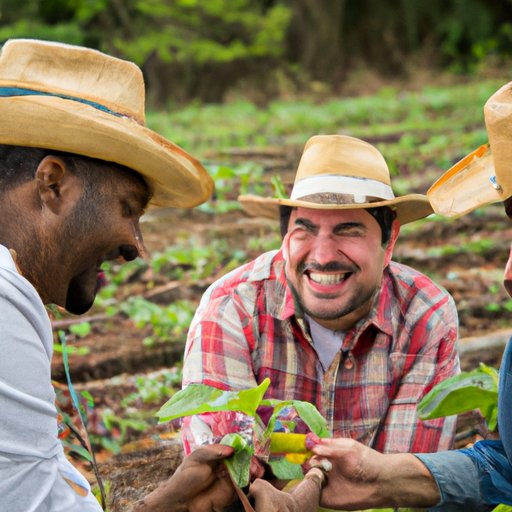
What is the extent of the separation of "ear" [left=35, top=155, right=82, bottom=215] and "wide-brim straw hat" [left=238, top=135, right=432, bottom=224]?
107 centimetres

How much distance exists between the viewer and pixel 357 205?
3.33m

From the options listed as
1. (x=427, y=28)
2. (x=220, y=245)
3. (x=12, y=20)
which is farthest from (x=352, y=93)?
(x=220, y=245)

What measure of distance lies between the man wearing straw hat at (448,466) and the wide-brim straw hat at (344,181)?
18.6 inches

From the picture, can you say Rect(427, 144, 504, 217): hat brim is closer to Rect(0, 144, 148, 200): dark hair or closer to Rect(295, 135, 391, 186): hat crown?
Rect(295, 135, 391, 186): hat crown

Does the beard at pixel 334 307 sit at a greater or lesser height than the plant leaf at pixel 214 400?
greater

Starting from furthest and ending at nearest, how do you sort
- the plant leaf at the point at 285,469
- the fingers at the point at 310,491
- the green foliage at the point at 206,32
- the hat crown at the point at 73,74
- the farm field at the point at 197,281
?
the green foliage at the point at 206,32 < the farm field at the point at 197,281 < the plant leaf at the point at 285,469 < the fingers at the point at 310,491 < the hat crown at the point at 73,74

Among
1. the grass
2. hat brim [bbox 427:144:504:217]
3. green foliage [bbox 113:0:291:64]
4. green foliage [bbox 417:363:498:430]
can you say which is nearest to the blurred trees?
green foliage [bbox 113:0:291:64]

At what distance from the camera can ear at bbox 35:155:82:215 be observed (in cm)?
240

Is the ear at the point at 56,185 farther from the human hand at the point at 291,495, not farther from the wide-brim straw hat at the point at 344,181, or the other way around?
the wide-brim straw hat at the point at 344,181

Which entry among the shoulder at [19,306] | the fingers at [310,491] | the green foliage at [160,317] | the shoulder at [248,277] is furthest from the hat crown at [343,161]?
the green foliage at [160,317]

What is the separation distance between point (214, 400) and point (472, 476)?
89 cm

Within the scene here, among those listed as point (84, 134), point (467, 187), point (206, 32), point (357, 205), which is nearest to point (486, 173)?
point (467, 187)

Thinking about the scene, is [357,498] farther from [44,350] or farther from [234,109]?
[234,109]

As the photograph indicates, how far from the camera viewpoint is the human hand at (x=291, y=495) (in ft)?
8.38
